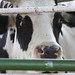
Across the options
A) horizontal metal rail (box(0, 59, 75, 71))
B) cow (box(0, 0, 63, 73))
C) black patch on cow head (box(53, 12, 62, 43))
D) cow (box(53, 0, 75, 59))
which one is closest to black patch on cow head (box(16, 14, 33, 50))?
cow (box(0, 0, 63, 73))

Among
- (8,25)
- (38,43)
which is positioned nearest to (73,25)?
(8,25)

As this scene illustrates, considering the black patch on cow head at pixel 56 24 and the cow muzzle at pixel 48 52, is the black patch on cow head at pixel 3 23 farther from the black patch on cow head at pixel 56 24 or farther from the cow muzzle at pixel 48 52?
the cow muzzle at pixel 48 52

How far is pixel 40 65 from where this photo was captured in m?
1.08

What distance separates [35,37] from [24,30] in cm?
18

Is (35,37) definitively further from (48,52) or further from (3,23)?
(3,23)

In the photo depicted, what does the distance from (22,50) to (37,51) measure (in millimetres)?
368

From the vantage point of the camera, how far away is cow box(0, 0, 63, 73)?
5.54 ft

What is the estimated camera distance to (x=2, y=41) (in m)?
2.41

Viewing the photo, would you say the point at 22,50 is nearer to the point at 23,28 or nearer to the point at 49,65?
the point at 23,28

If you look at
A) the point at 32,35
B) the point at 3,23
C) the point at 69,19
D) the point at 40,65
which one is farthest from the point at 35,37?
the point at 40,65

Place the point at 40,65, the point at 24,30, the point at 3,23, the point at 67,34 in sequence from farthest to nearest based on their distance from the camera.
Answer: the point at 67,34, the point at 3,23, the point at 24,30, the point at 40,65

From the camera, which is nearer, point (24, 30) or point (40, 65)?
point (40, 65)

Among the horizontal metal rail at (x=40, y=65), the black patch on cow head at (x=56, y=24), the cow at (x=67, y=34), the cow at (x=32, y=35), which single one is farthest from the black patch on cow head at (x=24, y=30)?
the horizontal metal rail at (x=40, y=65)

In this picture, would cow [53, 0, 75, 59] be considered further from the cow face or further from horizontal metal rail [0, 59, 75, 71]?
horizontal metal rail [0, 59, 75, 71]
